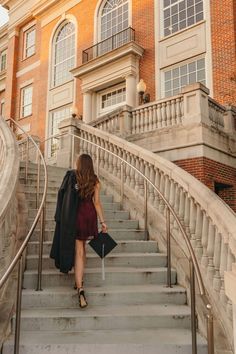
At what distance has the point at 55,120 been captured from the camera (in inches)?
810

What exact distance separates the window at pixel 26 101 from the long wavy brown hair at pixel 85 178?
18881 millimetres

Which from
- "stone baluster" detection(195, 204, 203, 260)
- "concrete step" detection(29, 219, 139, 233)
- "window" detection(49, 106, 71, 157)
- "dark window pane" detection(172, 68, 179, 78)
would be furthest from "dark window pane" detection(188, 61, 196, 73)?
"stone baluster" detection(195, 204, 203, 260)

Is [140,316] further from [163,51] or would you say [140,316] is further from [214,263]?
[163,51]

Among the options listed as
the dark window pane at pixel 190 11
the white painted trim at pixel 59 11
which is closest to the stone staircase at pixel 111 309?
the dark window pane at pixel 190 11

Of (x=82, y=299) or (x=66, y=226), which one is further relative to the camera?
(x=66, y=226)

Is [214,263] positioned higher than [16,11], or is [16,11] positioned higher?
[16,11]

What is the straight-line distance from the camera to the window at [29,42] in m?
23.5

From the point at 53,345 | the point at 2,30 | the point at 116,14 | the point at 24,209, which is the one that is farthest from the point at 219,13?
the point at 2,30

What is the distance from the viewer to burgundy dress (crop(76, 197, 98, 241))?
4469mm

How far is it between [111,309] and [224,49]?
38.5 feet

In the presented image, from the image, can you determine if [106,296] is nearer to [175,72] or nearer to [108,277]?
[108,277]

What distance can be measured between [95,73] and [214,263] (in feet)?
47.1

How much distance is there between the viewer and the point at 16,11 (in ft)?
80.1

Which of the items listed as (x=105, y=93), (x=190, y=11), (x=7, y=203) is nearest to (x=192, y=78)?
(x=190, y=11)
